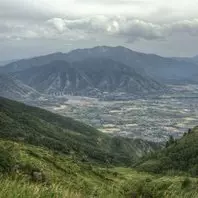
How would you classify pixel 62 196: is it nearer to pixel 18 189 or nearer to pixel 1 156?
pixel 18 189

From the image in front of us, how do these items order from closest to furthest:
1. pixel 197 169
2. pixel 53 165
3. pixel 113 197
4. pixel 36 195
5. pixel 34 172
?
pixel 36 195, pixel 113 197, pixel 34 172, pixel 53 165, pixel 197 169

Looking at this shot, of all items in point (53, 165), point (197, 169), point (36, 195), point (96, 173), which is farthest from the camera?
point (197, 169)

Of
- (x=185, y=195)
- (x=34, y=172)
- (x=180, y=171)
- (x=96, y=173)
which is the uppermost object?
(x=185, y=195)

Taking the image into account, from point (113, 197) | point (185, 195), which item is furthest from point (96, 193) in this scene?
point (185, 195)

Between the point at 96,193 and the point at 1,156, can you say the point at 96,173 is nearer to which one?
the point at 1,156

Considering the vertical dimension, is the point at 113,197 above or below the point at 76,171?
above

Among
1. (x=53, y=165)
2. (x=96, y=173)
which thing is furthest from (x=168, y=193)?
(x=96, y=173)

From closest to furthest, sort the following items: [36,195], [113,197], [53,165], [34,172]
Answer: [36,195]
[113,197]
[34,172]
[53,165]

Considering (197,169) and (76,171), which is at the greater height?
(76,171)

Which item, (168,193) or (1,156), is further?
(1,156)
